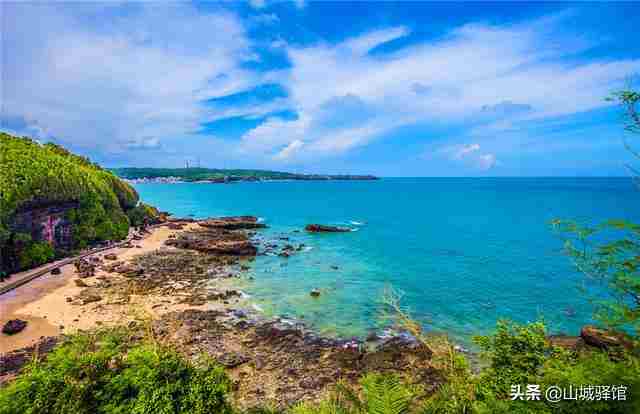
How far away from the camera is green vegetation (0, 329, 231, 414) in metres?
7.62

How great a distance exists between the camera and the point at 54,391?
779 centimetres

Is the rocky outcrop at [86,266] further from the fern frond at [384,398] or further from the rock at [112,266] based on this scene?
the fern frond at [384,398]

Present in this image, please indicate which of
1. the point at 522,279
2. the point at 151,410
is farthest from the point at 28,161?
the point at 522,279

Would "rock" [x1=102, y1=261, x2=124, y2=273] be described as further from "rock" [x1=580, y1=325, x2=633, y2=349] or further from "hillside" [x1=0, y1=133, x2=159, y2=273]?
"rock" [x1=580, y1=325, x2=633, y2=349]

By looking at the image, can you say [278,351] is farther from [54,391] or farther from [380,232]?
[380,232]

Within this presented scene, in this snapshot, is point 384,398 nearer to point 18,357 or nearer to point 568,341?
point 568,341

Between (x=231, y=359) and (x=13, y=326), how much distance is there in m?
13.5

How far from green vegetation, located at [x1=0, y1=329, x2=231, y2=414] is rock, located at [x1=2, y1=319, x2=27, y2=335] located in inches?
524

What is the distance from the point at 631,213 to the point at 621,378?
8925cm

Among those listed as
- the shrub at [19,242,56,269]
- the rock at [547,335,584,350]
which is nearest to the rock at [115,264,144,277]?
the shrub at [19,242,56,269]

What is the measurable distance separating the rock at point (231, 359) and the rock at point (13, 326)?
12.6 metres

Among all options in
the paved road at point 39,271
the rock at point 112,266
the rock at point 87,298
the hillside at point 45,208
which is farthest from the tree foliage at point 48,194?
the rock at point 87,298

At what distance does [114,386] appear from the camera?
27.4 feet

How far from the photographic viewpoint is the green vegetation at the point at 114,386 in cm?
762
